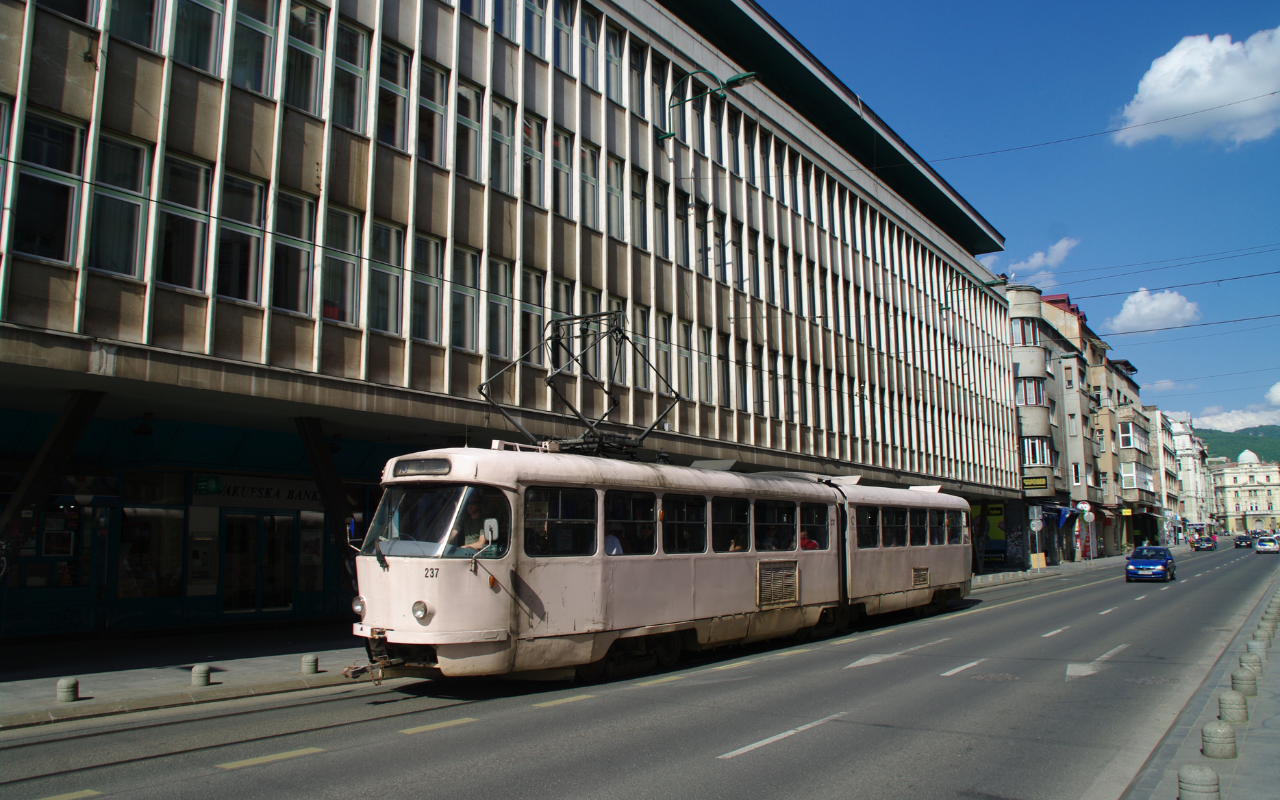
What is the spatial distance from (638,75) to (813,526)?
45.7 feet

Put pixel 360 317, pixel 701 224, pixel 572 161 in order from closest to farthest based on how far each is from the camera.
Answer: pixel 360 317, pixel 572 161, pixel 701 224

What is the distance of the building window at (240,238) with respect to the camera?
14188mm

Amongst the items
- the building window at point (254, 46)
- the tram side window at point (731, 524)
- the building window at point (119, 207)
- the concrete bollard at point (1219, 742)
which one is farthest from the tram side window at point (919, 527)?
the building window at point (119, 207)

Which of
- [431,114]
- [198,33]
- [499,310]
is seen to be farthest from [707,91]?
[198,33]

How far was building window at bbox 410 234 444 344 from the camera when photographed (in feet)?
55.9

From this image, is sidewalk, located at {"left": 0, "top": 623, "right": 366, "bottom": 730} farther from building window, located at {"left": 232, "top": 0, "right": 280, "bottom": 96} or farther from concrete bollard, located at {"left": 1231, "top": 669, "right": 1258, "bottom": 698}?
concrete bollard, located at {"left": 1231, "top": 669, "right": 1258, "bottom": 698}

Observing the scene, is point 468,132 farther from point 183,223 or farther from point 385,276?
point 183,223

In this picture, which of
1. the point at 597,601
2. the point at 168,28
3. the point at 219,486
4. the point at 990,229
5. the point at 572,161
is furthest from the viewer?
the point at 990,229

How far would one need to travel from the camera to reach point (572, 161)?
838 inches

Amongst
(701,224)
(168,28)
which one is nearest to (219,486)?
(168,28)

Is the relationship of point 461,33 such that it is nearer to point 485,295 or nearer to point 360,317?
point 485,295

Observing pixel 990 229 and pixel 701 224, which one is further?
pixel 990 229

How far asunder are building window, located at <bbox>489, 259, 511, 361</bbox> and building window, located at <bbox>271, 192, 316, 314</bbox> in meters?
4.14

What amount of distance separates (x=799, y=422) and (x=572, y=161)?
13264 millimetres
